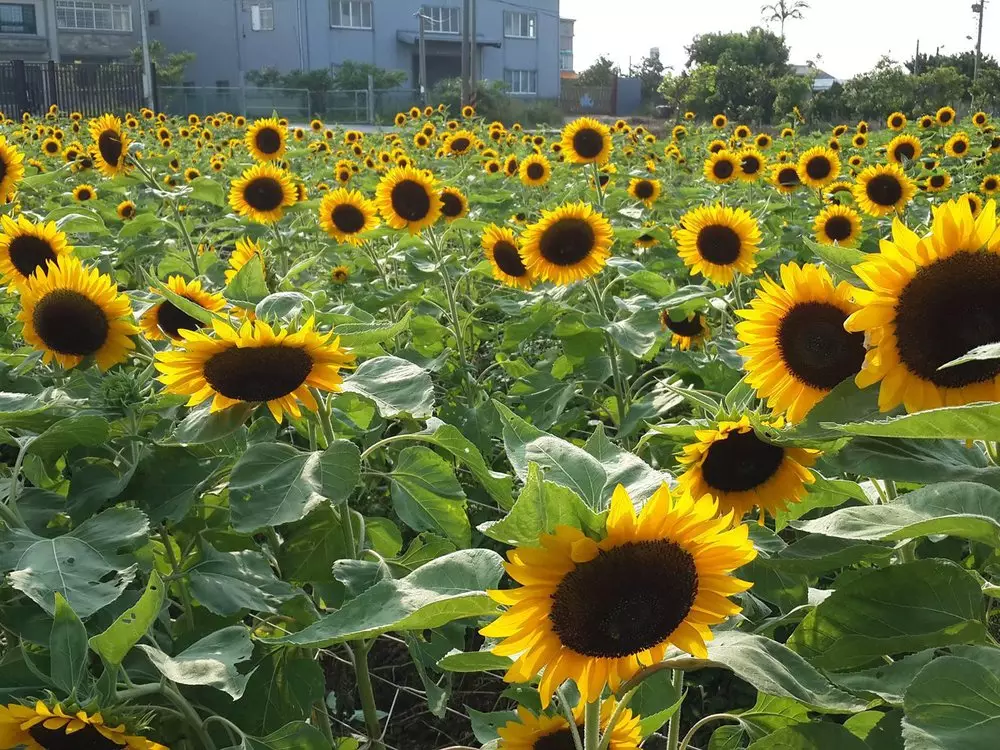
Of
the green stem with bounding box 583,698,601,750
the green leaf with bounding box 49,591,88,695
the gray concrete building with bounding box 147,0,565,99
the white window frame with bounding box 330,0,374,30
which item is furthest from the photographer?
the white window frame with bounding box 330,0,374,30

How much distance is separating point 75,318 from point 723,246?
2.10 metres

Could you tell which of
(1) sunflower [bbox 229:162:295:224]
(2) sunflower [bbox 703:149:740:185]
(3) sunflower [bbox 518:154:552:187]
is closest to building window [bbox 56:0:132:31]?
(3) sunflower [bbox 518:154:552:187]

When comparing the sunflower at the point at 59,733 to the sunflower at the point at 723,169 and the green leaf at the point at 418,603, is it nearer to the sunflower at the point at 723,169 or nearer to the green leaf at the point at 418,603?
the green leaf at the point at 418,603

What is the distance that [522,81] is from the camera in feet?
150

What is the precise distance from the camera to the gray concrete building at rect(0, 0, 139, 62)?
41031mm

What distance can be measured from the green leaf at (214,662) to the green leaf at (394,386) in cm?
34

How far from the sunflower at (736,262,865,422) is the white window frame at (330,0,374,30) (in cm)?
4284

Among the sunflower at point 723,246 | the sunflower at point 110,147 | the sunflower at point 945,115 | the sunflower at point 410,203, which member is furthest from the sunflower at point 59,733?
the sunflower at point 945,115

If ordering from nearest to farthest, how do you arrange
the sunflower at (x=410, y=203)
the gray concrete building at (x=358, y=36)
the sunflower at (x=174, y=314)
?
the sunflower at (x=174, y=314) < the sunflower at (x=410, y=203) < the gray concrete building at (x=358, y=36)

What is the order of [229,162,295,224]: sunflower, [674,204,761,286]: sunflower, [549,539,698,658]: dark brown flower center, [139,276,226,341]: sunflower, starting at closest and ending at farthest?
[549,539,698,658]: dark brown flower center < [139,276,226,341]: sunflower < [674,204,761,286]: sunflower < [229,162,295,224]: sunflower

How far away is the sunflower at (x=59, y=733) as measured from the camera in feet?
3.36

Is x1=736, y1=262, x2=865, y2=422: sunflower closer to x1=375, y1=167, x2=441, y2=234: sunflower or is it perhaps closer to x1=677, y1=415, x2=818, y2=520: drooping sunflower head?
x1=677, y1=415, x2=818, y2=520: drooping sunflower head

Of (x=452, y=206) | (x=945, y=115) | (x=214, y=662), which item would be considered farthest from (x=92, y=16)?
(x=214, y=662)

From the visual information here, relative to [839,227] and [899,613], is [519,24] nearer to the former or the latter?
[839,227]
